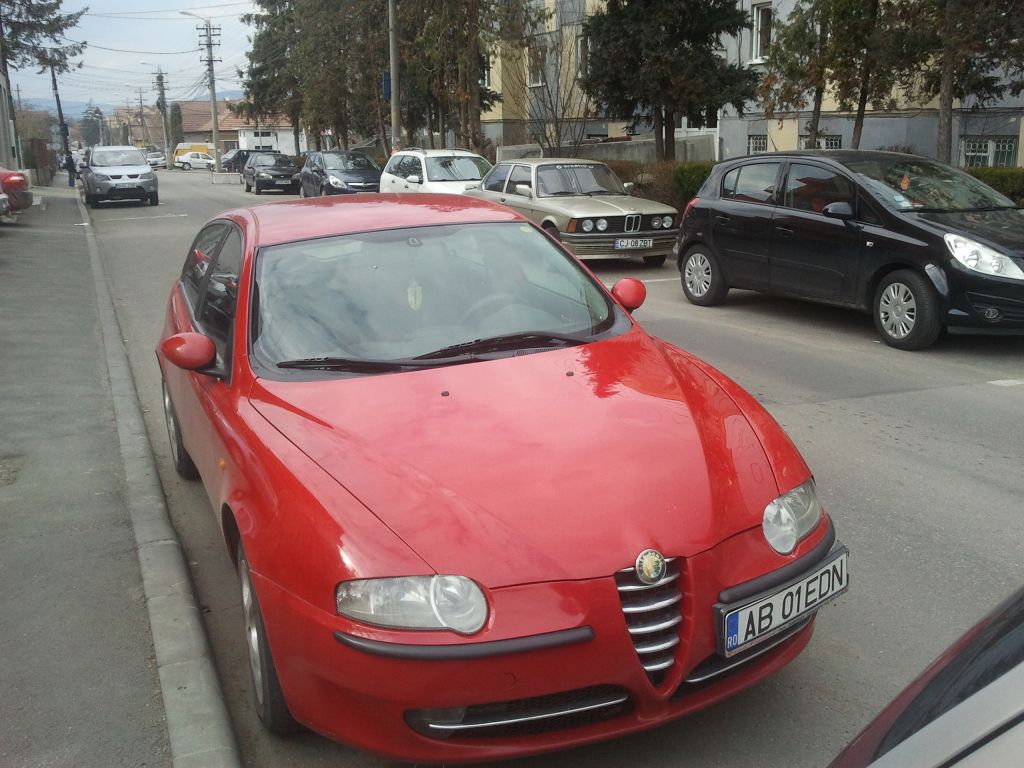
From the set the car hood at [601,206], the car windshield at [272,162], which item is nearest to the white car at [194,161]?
the car windshield at [272,162]

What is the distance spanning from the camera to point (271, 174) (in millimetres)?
39781

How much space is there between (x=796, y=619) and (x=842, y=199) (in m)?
7.50

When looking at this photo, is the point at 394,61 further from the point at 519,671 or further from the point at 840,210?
the point at 519,671

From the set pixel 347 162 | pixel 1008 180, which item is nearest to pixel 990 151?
pixel 1008 180

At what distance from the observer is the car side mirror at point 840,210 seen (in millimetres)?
9469

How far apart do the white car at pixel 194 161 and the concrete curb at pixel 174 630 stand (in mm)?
84148

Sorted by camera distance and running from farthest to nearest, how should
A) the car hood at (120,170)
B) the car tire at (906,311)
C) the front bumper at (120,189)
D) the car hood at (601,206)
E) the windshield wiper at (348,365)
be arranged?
the car hood at (120,170) < the front bumper at (120,189) < the car hood at (601,206) < the car tire at (906,311) < the windshield wiper at (348,365)

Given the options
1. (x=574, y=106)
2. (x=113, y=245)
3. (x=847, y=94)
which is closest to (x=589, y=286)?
(x=847, y=94)

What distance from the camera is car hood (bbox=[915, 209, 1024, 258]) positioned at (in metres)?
8.58

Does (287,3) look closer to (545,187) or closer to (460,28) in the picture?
(460,28)

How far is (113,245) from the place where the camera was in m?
19.7

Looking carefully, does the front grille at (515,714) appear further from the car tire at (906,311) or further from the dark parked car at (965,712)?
the car tire at (906,311)

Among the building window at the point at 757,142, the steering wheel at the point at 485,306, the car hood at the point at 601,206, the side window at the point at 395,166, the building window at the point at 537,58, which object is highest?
the building window at the point at 537,58

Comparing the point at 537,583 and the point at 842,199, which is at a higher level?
the point at 842,199
